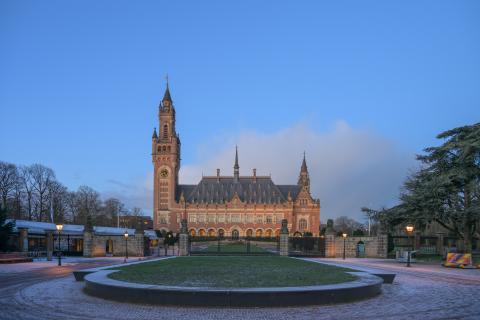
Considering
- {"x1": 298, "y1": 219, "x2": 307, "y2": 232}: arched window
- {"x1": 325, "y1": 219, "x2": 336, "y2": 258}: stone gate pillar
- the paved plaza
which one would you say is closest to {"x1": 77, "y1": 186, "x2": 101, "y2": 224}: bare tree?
{"x1": 298, "y1": 219, "x2": 307, "y2": 232}: arched window

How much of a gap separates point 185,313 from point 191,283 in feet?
10.3

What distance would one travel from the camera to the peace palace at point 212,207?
11000 cm

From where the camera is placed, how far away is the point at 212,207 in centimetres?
11131

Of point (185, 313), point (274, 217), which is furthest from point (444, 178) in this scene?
point (274, 217)

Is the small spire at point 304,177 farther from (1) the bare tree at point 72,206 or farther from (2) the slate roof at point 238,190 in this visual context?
(1) the bare tree at point 72,206

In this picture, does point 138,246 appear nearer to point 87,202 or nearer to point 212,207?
point 87,202

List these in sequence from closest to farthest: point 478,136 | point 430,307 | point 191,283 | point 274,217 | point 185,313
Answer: point 185,313 < point 430,307 < point 191,283 < point 478,136 < point 274,217

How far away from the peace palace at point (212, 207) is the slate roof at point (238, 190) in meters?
0.23

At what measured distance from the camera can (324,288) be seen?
12.8 metres

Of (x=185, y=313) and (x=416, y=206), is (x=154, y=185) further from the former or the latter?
(x=185, y=313)

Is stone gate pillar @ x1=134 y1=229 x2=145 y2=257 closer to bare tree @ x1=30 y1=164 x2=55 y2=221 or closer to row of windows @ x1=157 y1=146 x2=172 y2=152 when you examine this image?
bare tree @ x1=30 y1=164 x2=55 y2=221

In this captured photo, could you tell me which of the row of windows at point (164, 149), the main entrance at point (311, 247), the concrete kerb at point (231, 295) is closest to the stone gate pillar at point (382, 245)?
the main entrance at point (311, 247)

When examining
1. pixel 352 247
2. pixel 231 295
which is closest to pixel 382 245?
pixel 352 247

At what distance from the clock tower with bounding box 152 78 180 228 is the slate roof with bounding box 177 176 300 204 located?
12.9ft
